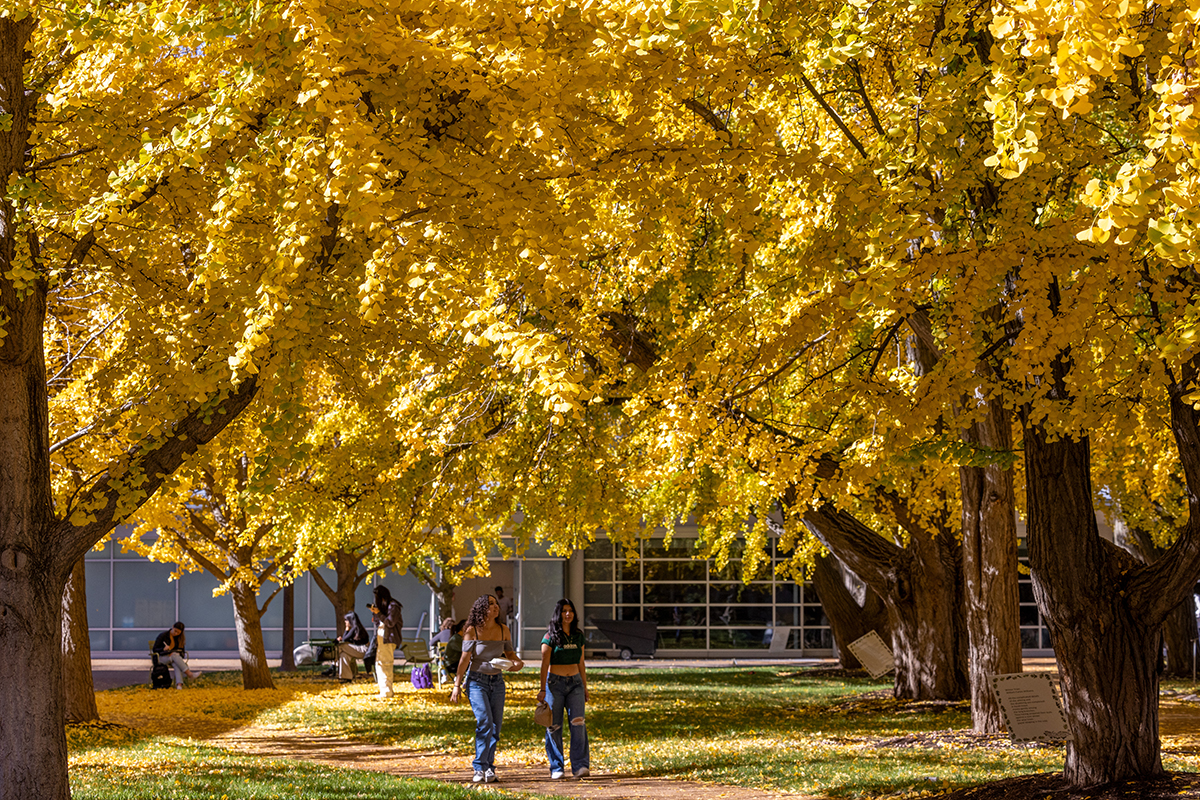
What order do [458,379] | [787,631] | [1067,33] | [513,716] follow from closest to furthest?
[1067,33]
[458,379]
[513,716]
[787,631]

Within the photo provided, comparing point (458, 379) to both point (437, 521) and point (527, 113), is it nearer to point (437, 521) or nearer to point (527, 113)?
point (437, 521)

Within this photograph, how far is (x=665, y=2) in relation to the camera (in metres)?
4.42

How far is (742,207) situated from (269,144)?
2.31 meters

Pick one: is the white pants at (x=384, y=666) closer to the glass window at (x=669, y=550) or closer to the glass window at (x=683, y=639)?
the glass window at (x=669, y=550)

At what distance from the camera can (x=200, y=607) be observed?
3225cm

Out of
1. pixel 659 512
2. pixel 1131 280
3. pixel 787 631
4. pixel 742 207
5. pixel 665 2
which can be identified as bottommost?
pixel 787 631

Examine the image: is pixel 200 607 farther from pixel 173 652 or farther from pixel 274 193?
pixel 274 193

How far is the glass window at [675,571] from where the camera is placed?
31.9m

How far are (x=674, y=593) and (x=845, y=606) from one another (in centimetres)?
1109

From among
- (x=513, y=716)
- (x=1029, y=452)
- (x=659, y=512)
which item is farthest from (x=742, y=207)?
(x=659, y=512)

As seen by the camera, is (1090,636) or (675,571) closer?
(1090,636)

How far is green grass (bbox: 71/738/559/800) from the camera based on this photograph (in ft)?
27.0

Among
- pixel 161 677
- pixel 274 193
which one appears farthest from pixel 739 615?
pixel 274 193

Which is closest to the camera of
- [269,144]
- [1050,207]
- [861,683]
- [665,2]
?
[665,2]
